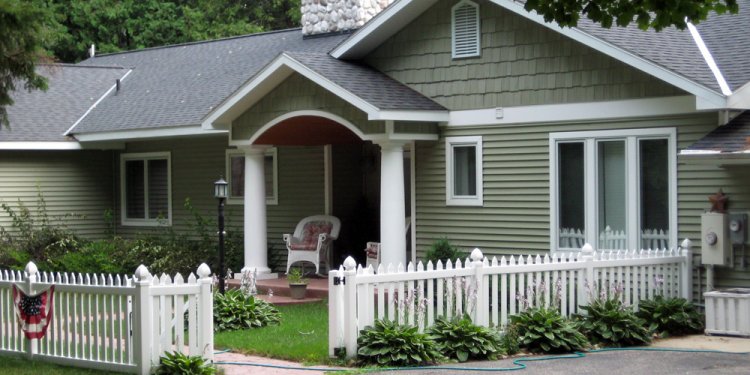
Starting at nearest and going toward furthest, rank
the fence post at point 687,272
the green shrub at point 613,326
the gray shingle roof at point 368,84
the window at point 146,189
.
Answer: the green shrub at point 613,326 < the fence post at point 687,272 < the gray shingle roof at point 368,84 < the window at point 146,189

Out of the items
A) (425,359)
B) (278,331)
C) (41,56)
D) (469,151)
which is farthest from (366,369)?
(469,151)

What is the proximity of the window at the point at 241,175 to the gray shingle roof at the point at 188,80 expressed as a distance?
1087 mm

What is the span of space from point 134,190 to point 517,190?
10.3 meters

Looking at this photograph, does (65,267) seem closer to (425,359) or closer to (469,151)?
(469,151)

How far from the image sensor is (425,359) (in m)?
11.1

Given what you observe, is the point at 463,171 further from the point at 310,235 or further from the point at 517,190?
the point at 310,235

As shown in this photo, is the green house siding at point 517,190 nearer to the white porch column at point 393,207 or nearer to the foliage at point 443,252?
the foliage at point 443,252

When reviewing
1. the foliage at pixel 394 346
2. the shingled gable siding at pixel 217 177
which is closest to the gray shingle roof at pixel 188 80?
the shingled gable siding at pixel 217 177

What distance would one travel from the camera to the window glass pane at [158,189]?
22688 millimetres

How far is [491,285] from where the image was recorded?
12.6 meters

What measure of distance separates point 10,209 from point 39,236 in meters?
0.89

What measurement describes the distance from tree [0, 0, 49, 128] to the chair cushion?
21.9 feet

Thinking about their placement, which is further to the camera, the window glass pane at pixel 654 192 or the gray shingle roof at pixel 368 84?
the gray shingle roof at pixel 368 84

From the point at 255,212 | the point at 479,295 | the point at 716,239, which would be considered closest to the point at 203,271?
the point at 479,295
